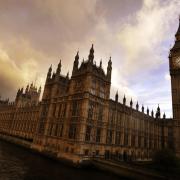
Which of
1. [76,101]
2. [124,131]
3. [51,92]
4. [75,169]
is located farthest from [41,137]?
[124,131]

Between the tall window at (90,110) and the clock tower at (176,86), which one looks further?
the clock tower at (176,86)

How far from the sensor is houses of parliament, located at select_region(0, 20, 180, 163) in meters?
42.2

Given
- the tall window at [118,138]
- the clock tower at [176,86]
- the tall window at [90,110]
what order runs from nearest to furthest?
the tall window at [90,110] < the tall window at [118,138] < the clock tower at [176,86]

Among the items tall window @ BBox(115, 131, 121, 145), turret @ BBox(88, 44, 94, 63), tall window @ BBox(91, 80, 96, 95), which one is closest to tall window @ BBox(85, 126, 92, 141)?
tall window @ BBox(91, 80, 96, 95)

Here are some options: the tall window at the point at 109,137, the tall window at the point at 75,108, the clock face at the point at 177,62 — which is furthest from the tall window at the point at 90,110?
the clock face at the point at 177,62

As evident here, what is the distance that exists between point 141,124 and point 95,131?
1002 inches

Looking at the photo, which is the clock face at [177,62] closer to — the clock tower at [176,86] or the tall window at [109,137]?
the clock tower at [176,86]

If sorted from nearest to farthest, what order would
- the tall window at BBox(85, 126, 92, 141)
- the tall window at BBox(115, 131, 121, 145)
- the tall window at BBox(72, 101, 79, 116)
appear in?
the tall window at BBox(85, 126, 92, 141) → the tall window at BBox(72, 101, 79, 116) → the tall window at BBox(115, 131, 121, 145)

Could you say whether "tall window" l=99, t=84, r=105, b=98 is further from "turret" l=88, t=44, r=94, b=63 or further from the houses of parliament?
"turret" l=88, t=44, r=94, b=63

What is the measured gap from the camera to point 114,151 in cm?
4772

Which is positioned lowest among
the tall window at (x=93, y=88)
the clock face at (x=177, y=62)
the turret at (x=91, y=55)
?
the tall window at (x=93, y=88)

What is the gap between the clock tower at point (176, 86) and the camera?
55.4 metres

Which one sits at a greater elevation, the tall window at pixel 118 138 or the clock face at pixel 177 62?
the clock face at pixel 177 62

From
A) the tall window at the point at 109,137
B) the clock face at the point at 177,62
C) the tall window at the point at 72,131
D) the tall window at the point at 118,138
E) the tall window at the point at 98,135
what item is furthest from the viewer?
the clock face at the point at 177,62
